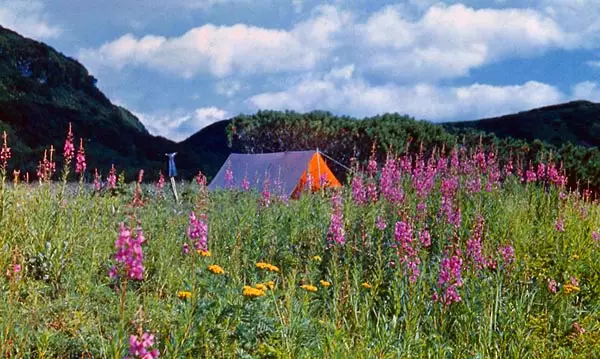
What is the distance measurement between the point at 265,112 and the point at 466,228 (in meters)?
12.2

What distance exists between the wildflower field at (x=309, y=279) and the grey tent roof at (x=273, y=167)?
5260 mm

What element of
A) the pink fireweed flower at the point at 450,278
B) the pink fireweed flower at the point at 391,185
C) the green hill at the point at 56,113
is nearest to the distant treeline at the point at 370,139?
the pink fireweed flower at the point at 391,185

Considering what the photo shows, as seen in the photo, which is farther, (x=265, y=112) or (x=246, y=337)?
(x=265, y=112)

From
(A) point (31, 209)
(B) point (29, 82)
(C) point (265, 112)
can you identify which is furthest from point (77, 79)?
(A) point (31, 209)

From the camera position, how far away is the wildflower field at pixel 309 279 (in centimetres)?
396

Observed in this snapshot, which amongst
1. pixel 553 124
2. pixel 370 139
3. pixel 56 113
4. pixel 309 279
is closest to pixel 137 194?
pixel 309 279

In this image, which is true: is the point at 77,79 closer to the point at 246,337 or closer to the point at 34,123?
the point at 34,123

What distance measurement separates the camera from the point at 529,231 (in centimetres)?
777

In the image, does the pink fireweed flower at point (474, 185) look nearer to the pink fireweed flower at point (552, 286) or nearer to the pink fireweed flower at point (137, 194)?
the pink fireweed flower at point (552, 286)

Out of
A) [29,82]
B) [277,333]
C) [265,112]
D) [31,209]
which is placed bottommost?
[277,333]

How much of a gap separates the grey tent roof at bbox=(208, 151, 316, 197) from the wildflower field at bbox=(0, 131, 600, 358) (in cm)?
526

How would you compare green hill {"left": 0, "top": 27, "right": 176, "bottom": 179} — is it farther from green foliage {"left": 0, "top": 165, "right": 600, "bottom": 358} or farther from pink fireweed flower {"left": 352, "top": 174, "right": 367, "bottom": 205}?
green foliage {"left": 0, "top": 165, "right": 600, "bottom": 358}

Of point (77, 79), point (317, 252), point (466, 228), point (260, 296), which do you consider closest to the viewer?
point (260, 296)

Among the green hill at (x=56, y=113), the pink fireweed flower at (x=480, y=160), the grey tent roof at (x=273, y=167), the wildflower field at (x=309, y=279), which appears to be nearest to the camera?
the wildflower field at (x=309, y=279)
